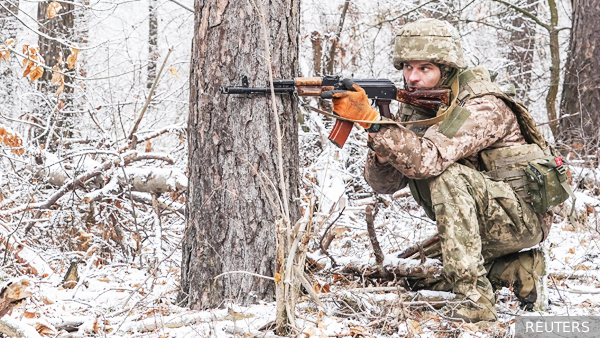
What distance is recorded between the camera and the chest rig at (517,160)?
10.9 feet

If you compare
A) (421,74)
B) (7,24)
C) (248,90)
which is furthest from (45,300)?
(7,24)

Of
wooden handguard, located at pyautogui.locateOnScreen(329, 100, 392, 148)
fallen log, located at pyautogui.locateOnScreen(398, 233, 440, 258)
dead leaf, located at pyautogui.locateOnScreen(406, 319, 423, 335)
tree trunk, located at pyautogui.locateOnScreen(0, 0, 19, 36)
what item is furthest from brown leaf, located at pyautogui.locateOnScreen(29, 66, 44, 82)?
tree trunk, located at pyautogui.locateOnScreen(0, 0, 19, 36)

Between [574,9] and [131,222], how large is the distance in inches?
236

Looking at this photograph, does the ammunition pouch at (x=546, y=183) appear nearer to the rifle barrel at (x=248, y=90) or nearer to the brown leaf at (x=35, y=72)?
the rifle barrel at (x=248, y=90)

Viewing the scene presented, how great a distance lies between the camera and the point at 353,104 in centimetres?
311

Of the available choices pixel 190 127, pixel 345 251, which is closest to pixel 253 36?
pixel 190 127

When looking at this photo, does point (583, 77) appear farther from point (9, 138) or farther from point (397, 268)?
point (9, 138)

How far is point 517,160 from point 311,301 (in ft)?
4.83

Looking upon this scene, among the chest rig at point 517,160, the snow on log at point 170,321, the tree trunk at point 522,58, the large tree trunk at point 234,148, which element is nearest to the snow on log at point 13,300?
the snow on log at point 170,321

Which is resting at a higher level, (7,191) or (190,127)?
(190,127)

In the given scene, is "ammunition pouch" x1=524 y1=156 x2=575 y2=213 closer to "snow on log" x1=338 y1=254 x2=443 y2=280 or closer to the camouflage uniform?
the camouflage uniform

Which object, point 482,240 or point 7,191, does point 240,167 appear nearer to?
point 482,240

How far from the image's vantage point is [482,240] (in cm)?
351

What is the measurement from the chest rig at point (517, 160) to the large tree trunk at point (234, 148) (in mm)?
941
